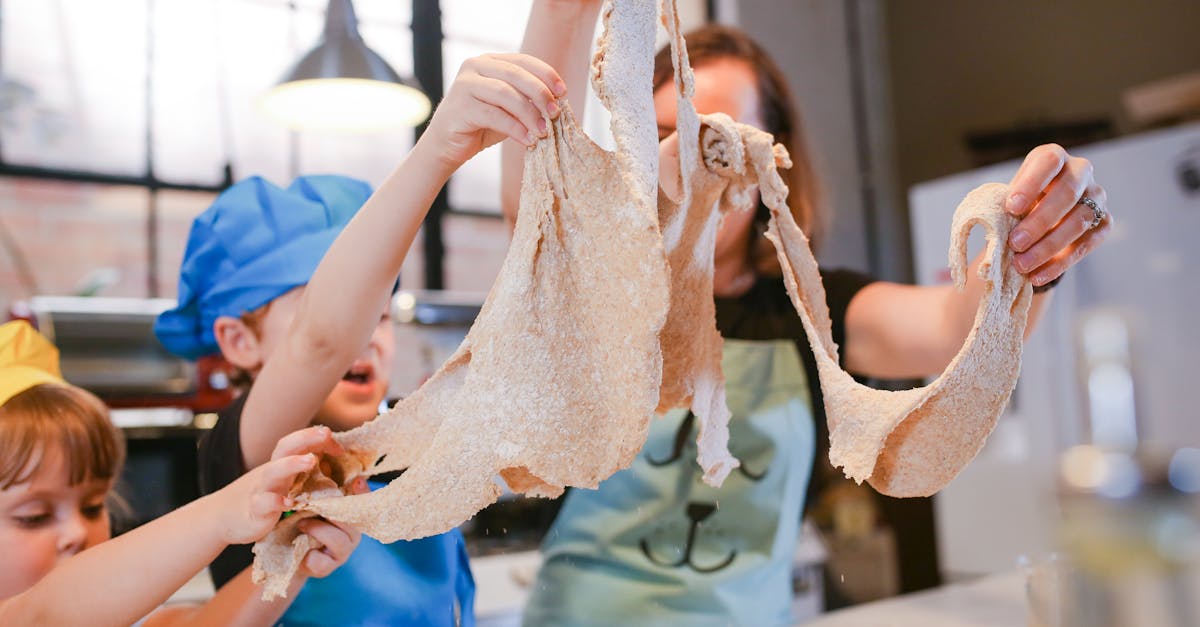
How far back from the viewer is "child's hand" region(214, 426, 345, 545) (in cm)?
54

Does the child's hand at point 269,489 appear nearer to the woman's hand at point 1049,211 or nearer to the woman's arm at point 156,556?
the woman's arm at point 156,556

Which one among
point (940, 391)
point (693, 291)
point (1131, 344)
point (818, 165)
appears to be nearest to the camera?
point (940, 391)

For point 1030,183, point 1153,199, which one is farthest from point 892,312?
point 1153,199

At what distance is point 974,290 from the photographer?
777mm

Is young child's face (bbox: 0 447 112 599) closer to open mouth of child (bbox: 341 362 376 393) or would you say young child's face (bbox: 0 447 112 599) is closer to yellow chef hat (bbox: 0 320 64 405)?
yellow chef hat (bbox: 0 320 64 405)

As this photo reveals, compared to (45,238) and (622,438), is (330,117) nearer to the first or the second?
(622,438)

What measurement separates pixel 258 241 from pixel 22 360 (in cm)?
20

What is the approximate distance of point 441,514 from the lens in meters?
0.51

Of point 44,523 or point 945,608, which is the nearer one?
point 44,523

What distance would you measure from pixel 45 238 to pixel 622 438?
199 centimetres

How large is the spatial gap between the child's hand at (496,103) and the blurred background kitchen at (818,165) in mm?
173

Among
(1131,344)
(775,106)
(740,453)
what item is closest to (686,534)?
(740,453)

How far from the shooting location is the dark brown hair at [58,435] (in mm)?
665

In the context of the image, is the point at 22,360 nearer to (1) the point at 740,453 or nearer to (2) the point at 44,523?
(2) the point at 44,523
